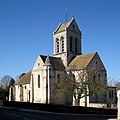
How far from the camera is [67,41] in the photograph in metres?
67.1

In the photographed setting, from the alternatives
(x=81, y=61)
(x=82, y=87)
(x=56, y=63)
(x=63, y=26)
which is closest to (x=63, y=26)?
(x=63, y=26)

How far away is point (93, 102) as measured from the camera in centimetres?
6012

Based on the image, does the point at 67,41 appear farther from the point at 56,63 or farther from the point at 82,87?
the point at 82,87

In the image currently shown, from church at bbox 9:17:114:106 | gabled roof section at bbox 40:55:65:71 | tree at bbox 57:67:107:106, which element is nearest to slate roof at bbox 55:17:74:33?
church at bbox 9:17:114:106

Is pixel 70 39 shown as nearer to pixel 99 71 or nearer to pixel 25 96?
pixel 99 71

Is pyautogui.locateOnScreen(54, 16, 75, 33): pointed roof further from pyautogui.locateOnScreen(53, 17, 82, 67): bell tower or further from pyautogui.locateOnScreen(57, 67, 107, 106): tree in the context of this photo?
Result: pyautogui.locateOnScreen(57, 67, 107, 106): tree

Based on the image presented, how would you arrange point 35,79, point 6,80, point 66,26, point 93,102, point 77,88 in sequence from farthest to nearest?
point 6,80 → point 66,26 → point 35,79 → point 93,102 → point 77,88

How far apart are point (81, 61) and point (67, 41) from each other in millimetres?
6895

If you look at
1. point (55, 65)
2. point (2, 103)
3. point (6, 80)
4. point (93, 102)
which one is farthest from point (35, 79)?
point (6, 80)

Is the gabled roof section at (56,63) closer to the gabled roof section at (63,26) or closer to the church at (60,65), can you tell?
the church at (60,65)

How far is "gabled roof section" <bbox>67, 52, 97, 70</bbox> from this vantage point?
60.7 m

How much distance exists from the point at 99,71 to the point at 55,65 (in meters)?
9.62

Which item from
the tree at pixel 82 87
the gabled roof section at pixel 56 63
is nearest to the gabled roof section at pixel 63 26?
the gabled roof section at pixel 56 63

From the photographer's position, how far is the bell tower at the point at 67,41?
66562 mm
